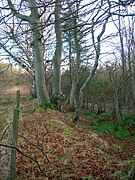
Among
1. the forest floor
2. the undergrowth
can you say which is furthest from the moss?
the undergrowth

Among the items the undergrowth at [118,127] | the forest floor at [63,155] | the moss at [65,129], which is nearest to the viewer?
the forest floor at [63,155]

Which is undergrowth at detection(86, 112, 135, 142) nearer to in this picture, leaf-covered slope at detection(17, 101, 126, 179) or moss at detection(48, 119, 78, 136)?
moss at detection(48, 119, 78, 136)

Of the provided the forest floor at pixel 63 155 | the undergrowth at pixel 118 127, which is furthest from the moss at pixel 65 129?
the undergrowth at pixel 118 127

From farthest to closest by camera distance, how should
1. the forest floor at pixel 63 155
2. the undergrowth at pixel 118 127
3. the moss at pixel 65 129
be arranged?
the undergrowth at pixel 118 127
the moss at pixel 65 129
the forest floor at pixel 63 155

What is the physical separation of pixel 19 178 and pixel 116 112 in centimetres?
867

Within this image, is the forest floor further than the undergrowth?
No

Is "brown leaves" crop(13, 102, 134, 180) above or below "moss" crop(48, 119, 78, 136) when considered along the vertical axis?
below

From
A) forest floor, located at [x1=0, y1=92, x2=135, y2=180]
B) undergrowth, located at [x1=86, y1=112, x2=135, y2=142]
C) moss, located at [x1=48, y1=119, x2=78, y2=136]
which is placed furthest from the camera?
undergrowth, located at [x1=86, y1=112, x2=135, y2=142]

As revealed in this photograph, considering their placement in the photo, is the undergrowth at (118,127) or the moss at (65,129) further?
the undergrowth at (118,127)

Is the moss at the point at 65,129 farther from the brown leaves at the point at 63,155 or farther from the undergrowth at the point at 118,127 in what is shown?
the undergrowth at the point at 118,127

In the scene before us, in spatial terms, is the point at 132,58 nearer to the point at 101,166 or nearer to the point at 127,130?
the point at 127,130

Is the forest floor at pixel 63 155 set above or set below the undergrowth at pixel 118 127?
above

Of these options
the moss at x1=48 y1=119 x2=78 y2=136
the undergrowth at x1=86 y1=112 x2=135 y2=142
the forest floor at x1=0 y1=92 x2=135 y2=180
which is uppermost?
the moss at x1=48 y1=119 x2=78 y2=136

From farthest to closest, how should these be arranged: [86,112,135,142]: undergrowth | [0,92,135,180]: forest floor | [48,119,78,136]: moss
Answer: [86,112,135,142]: undergrowth, [48,119,78,136]: moss, [0,92,135,180]: forest floor
